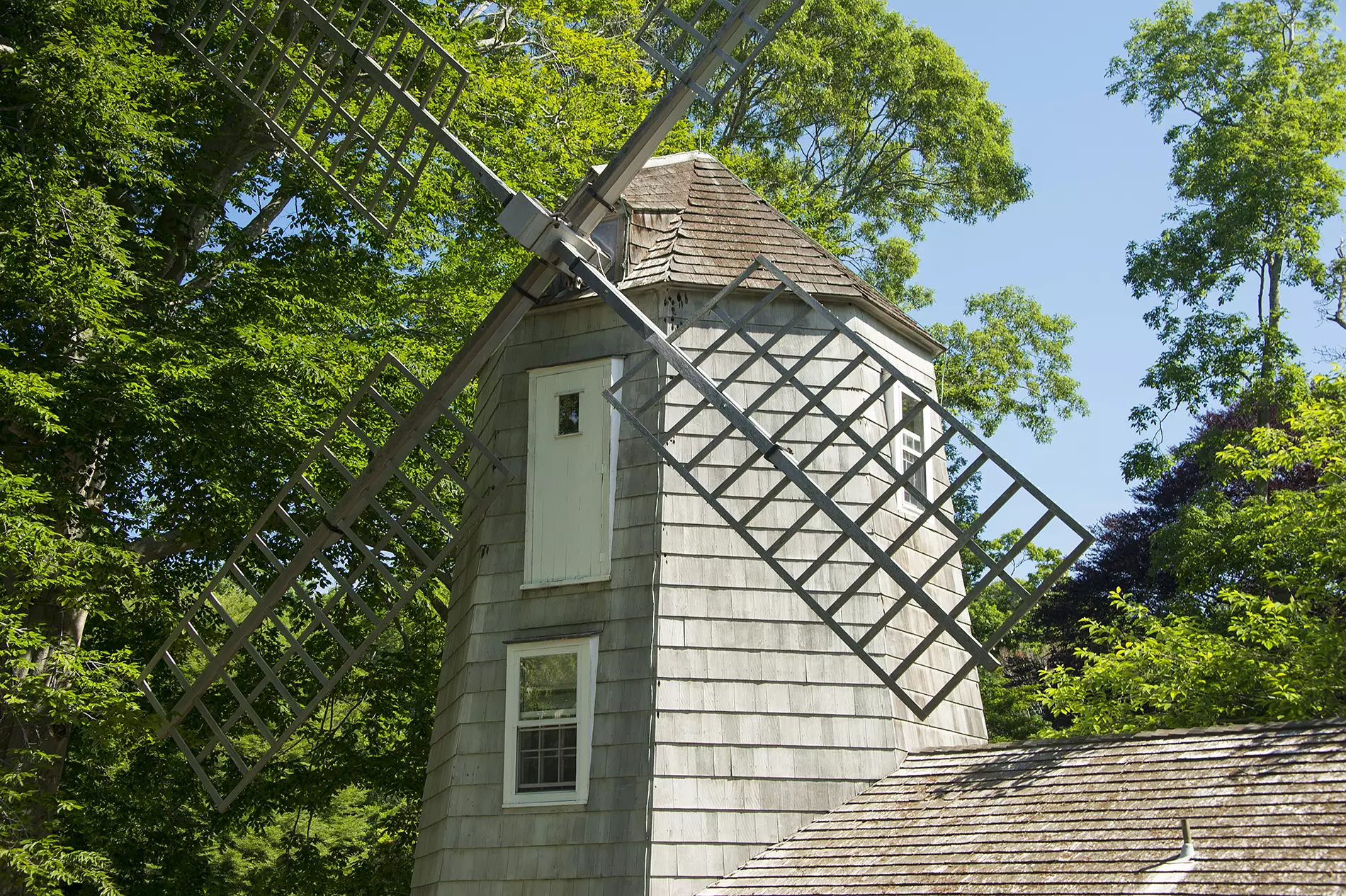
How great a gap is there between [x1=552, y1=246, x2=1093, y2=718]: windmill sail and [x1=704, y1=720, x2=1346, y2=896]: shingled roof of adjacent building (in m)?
0.89

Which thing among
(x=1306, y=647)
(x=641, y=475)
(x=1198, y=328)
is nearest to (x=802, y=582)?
(x=641, y=475)

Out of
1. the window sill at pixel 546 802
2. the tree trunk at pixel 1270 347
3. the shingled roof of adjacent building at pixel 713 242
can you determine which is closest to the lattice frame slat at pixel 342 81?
the shingled roof of adjacent building at pixel 713 242

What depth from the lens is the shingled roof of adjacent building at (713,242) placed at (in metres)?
10.3

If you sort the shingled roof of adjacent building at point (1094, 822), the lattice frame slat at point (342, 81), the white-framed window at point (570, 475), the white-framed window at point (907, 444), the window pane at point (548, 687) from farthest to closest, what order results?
the lattice frame slat at point (342, 81), the white-framed window at point (907, 444), the white-framed window at point (570, 475), the window pane at point (548, 687), the shingled roof of adjacent building at point (1094, 822)

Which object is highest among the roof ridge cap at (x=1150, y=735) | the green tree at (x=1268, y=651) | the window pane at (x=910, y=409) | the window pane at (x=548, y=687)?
the window pane at (x=910, y=409)

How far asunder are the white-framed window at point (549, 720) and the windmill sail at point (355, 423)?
45.8 inches

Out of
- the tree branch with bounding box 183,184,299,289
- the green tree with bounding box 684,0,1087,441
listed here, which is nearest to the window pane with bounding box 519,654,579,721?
the tree branch with bounding box 183,184,299,289

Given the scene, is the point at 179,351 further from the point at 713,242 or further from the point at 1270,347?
the point at 1270,347

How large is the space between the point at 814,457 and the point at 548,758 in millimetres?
3175

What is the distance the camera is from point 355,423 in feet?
40.6

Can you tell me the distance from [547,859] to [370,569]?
6988mm

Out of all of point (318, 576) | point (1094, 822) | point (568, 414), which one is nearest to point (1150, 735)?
point (1094, 822)

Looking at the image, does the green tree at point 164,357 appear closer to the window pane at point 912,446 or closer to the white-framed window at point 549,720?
the white-framed window at point 549,720

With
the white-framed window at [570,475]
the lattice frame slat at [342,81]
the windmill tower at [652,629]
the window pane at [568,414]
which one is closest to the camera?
the windmill tower at [652,629]
